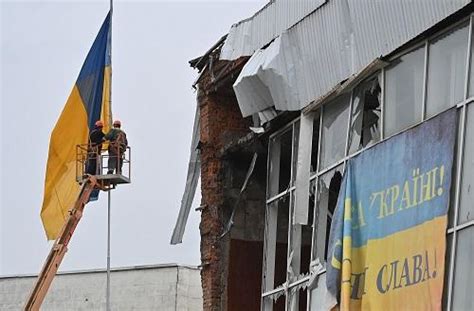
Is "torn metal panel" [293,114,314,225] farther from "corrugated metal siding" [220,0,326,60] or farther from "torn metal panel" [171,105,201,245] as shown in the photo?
"torn metal panel" [171,105,201,245]

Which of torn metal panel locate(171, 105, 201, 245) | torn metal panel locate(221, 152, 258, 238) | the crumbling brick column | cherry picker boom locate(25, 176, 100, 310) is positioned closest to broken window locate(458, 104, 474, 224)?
torn metal panel locate(221, 152, 258, 238)

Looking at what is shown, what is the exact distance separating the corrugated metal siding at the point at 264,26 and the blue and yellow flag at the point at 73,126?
5900 mm

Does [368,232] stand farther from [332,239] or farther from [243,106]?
[243,106]

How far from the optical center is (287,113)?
835 inches

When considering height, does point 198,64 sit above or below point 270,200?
above

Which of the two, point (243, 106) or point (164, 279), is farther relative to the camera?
point (164, 279)

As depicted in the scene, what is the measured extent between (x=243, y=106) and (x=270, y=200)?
2.24 meters

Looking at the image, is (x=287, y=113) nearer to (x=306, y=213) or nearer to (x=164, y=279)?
(x=306, y=213)

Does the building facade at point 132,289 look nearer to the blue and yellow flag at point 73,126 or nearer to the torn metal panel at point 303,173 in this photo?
the blue and yellow flag at point 73,126

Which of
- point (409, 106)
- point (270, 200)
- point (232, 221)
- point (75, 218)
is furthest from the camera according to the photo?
point (75, 218)

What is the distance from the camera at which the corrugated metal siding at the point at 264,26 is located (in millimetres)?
20473

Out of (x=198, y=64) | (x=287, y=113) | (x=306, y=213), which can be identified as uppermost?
(x=198, y=64)

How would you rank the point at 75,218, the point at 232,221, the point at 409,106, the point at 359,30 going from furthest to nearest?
the point at 75,218 → the point at 232,221 → the point at 359,30 → the point at 409,106

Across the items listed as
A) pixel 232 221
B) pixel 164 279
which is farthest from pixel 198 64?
pixel 164 279
